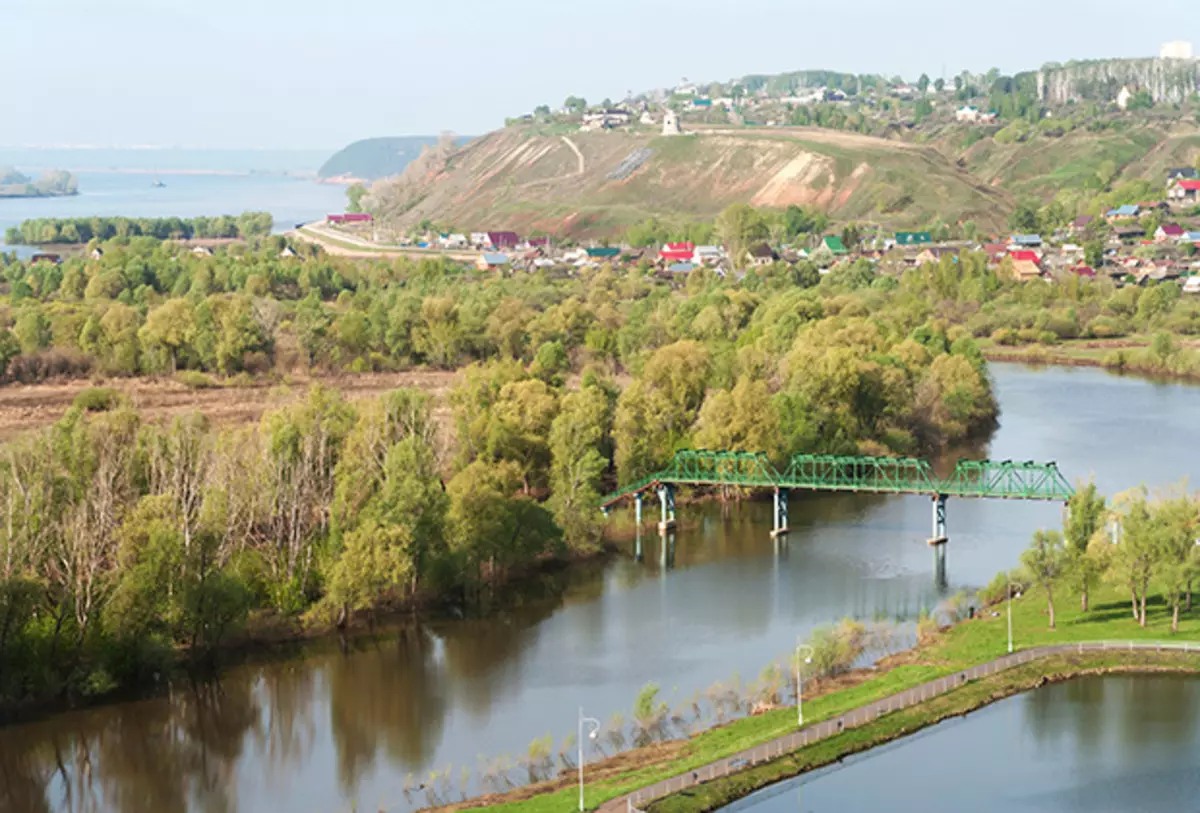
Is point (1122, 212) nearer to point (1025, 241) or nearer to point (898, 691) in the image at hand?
point (1025, 241)

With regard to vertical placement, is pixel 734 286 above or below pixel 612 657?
above

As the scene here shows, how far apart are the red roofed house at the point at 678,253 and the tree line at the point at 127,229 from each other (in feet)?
151

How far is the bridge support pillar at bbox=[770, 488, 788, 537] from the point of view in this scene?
152 ft

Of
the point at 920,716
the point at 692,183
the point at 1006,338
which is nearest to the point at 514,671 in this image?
the point at 920,716

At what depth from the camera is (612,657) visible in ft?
115

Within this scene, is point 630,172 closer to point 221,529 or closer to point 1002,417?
point 1002,417

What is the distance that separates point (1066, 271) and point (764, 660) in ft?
245

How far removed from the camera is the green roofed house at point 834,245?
117706 mm

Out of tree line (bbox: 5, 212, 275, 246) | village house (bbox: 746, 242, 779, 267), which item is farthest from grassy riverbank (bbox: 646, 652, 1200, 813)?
tree line (bbox: 5, 212, 275, 246)

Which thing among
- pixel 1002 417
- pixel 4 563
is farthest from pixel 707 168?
pixel 4 563

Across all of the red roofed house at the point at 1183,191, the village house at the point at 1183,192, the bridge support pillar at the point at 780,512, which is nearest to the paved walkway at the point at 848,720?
the bridge support pillar at the point at 780,512

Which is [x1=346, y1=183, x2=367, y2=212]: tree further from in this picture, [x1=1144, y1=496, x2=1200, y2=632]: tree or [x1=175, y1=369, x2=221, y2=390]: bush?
[x1=1144, y1=496, x2=1200, y2=632]: tree

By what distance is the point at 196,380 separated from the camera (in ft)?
223

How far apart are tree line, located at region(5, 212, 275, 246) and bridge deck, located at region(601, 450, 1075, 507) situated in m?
93.2
